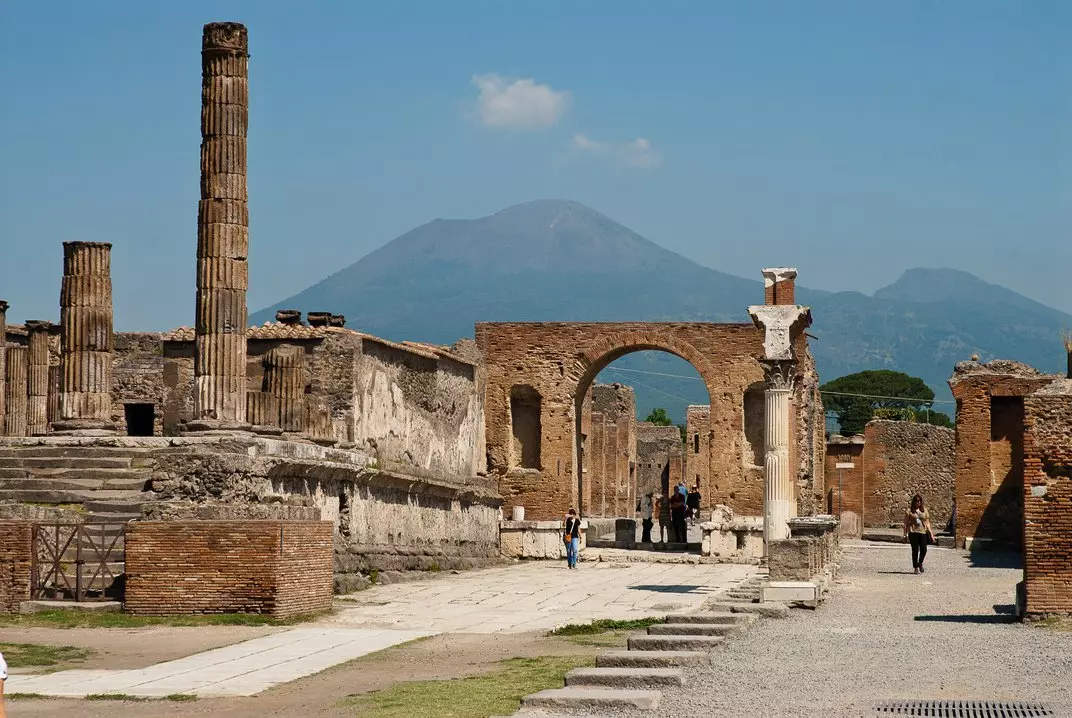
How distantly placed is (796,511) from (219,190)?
53.1ft

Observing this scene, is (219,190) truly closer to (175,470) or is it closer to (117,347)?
(175,470)

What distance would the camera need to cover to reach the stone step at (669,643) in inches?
527

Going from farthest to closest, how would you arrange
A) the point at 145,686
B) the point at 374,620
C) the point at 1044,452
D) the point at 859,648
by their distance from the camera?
the point at 374,620, the point at 1044,452, the point at 859,648, the point at 145,686

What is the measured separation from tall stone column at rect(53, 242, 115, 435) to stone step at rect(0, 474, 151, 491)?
4.37m

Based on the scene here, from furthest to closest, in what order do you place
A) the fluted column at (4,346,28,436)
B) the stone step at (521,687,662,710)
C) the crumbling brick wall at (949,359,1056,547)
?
the crumbling brick wall at (949,359,1056,547)
the fluted column at (4,346,28,436)
the stone step at (521,687,662,710)

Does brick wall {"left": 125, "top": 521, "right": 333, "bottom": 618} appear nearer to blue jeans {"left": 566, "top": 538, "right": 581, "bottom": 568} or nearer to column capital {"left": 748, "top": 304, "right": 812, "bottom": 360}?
column capital {"left": 748, "top": 304, "right": 812, "bottom": 360}

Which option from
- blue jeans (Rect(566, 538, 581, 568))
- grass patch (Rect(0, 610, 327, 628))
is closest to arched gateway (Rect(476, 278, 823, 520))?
blue jeans (Rect(566, 538, 581, 568))

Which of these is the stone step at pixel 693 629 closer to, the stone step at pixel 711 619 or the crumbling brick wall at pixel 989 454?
the stone step at pixel 711 619

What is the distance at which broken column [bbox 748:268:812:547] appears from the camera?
22.0 meters

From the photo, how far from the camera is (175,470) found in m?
20.1

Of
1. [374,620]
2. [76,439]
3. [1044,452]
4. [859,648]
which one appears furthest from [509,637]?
[76,439]

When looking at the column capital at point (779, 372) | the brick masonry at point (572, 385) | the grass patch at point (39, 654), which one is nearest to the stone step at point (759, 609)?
the column capital at point (779, 372)

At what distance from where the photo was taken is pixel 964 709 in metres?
10.4

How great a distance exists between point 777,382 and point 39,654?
429 inches
